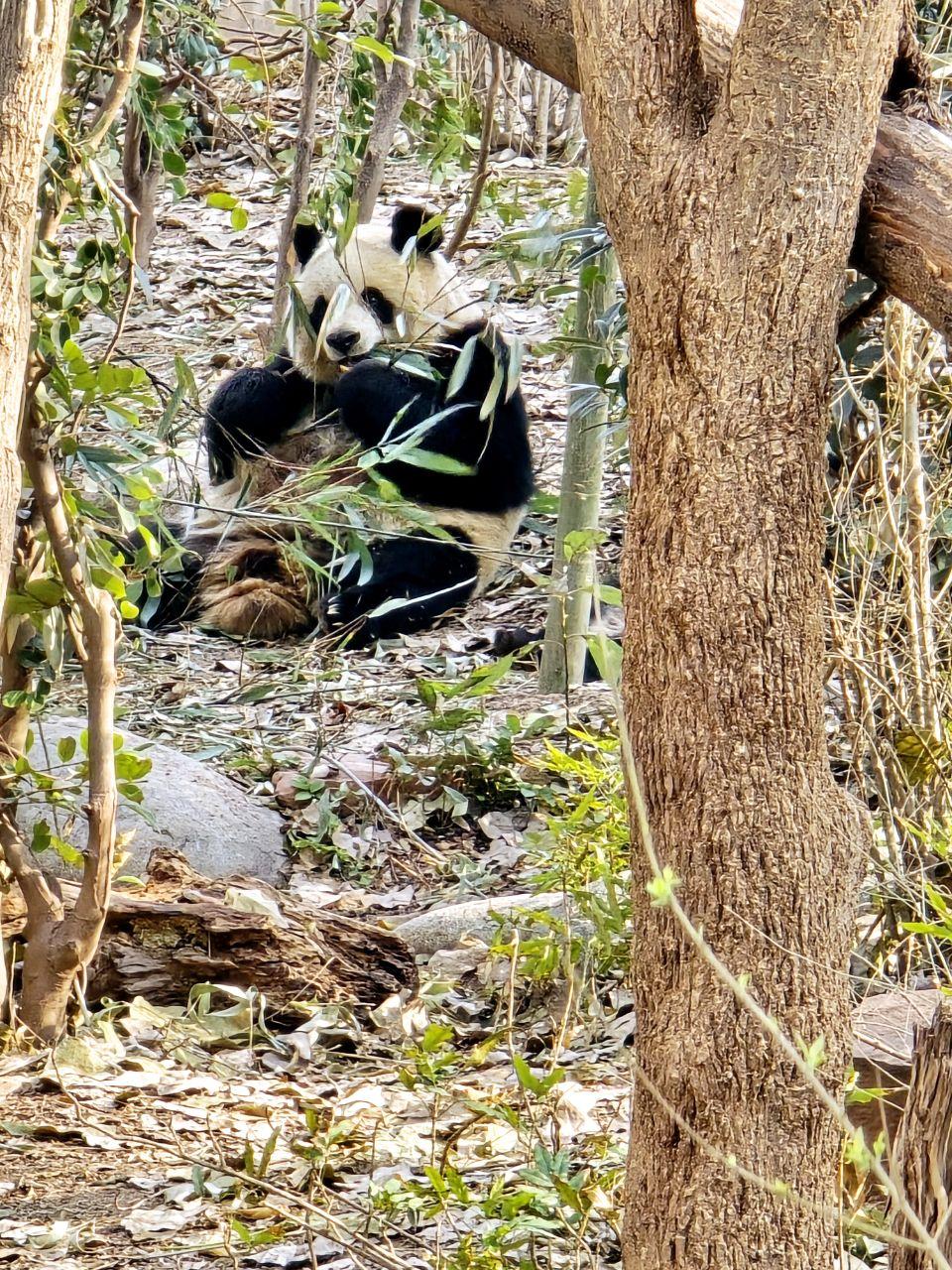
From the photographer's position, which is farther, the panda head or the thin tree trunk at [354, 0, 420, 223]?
the panda head

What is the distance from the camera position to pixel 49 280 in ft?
8.96

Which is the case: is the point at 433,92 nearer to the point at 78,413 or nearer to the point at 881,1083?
the point at 78,413

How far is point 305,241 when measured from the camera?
6336 millimetres

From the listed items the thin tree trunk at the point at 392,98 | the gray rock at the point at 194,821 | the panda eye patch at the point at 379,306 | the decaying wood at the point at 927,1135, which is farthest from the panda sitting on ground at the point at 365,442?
the decaying wood at the point at 927,1135

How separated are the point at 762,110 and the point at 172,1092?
210cm

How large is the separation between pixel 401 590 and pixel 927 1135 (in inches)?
177

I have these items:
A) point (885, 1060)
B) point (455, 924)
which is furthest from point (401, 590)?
point (885, 1060)

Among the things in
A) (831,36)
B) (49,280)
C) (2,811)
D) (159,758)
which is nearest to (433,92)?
(159,758)

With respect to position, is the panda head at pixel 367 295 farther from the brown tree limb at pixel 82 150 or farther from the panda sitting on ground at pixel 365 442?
the brown tree limb at pixel 82 150

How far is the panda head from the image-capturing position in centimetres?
640

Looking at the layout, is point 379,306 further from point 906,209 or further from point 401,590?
point 906,209

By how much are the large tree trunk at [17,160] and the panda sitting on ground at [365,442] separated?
3440mm

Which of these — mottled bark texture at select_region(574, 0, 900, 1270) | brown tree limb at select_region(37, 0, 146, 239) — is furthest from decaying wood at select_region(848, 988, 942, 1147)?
brown tree limb at select_region(37, 0, 146, 239)

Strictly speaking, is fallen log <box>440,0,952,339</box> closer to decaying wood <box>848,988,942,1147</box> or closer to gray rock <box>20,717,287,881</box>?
decaying wood <box>848,988,942,1147</box>
